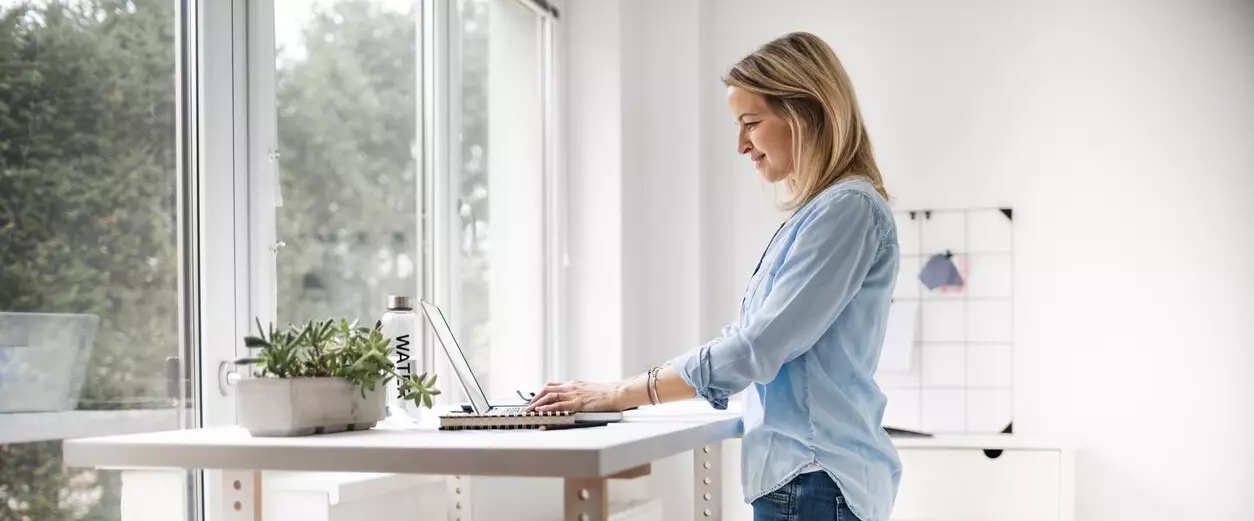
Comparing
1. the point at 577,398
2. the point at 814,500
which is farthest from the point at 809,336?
the point at 577,398

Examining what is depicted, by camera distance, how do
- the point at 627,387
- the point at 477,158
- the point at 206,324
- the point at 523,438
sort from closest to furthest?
the point at 523,438
the point at 627,387
the point at 206,324
the point at 477,158

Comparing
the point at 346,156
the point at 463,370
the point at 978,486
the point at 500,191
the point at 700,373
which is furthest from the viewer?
the point at 500,191

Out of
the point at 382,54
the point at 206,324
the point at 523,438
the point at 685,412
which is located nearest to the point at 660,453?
the point at 523,438

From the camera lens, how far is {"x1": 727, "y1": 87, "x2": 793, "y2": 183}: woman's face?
1631 millimetres

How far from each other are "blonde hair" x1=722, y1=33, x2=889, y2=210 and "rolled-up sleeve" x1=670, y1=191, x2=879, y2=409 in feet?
0.28

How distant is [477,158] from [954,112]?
141cm

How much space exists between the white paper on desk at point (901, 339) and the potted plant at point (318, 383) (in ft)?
7.38

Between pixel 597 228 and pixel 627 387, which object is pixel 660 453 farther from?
pixel 597 228

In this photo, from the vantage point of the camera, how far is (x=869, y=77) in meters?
3.67

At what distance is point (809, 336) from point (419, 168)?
162 cm

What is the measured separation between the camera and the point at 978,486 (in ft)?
10.5

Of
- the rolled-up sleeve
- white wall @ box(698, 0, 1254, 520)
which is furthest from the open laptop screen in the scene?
white wall @ box(698, 0, 1254, 520)

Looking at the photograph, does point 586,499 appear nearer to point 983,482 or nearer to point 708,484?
point 708,484

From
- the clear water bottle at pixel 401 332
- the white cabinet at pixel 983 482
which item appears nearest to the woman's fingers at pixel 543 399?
the clear water bottle at pixel 401 332
